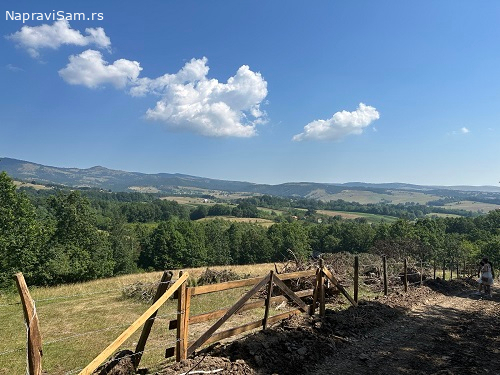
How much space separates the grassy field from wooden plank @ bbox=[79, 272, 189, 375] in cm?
30

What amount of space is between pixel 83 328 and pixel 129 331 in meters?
8.04

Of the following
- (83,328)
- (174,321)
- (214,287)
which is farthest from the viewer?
(83,328)

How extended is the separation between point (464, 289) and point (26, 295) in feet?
65.9

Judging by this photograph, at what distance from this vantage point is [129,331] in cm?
526

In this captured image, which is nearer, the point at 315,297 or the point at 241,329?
the point at 241,329

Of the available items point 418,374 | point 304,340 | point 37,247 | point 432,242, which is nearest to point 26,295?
point 304,340

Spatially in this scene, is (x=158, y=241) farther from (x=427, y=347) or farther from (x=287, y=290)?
(x=427, y=347)

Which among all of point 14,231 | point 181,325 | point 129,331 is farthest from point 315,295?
point 14,231

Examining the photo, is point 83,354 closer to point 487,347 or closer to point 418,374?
point 418,374

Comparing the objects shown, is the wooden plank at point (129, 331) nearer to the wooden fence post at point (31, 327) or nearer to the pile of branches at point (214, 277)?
the wooden fence post at point (31, 327)

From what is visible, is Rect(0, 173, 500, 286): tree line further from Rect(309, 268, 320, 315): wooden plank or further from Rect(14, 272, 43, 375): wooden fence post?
Rect(14, 272, 43, 375): wooden fence post

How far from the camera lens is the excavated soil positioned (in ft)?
21.7

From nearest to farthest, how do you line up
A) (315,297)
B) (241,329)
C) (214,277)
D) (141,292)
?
(241,329)
(315,297)
(141,292)
(214,277)

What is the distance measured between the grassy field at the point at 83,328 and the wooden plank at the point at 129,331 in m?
0.30
